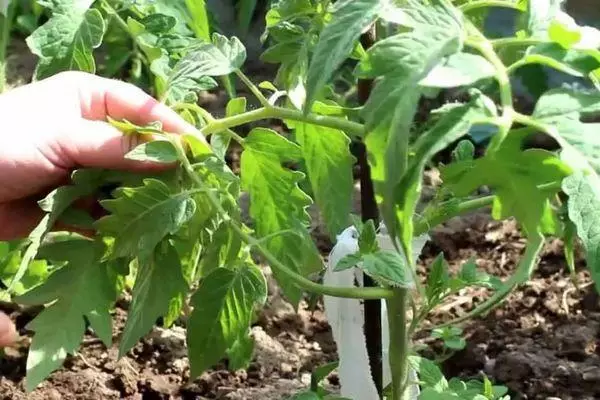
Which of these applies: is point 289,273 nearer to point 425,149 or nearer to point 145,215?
point 145,215

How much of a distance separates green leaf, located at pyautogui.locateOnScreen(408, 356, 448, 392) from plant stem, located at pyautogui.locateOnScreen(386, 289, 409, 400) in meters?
0.02

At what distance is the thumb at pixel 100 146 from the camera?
3.01 ft

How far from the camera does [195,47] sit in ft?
3.09

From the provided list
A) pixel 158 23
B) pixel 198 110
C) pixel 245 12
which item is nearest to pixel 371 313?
pixel 198 110

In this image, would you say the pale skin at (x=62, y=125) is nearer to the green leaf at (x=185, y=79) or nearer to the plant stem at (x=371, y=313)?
the green leaf at (x=185, y=79)

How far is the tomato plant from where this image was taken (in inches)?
26.6

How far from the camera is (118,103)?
988 mm

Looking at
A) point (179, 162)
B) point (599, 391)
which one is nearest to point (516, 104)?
point (599, 391)

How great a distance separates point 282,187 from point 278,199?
0.01 meters

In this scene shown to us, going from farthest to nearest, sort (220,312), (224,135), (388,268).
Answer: (224,135) → (220,312) → (388,268)

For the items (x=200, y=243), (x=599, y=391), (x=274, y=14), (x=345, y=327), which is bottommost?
(x=599, y=391)

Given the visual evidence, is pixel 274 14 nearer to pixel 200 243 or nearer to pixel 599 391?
pixel 200 243

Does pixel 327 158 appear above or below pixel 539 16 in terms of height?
below

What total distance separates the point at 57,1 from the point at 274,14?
24 centimetres
